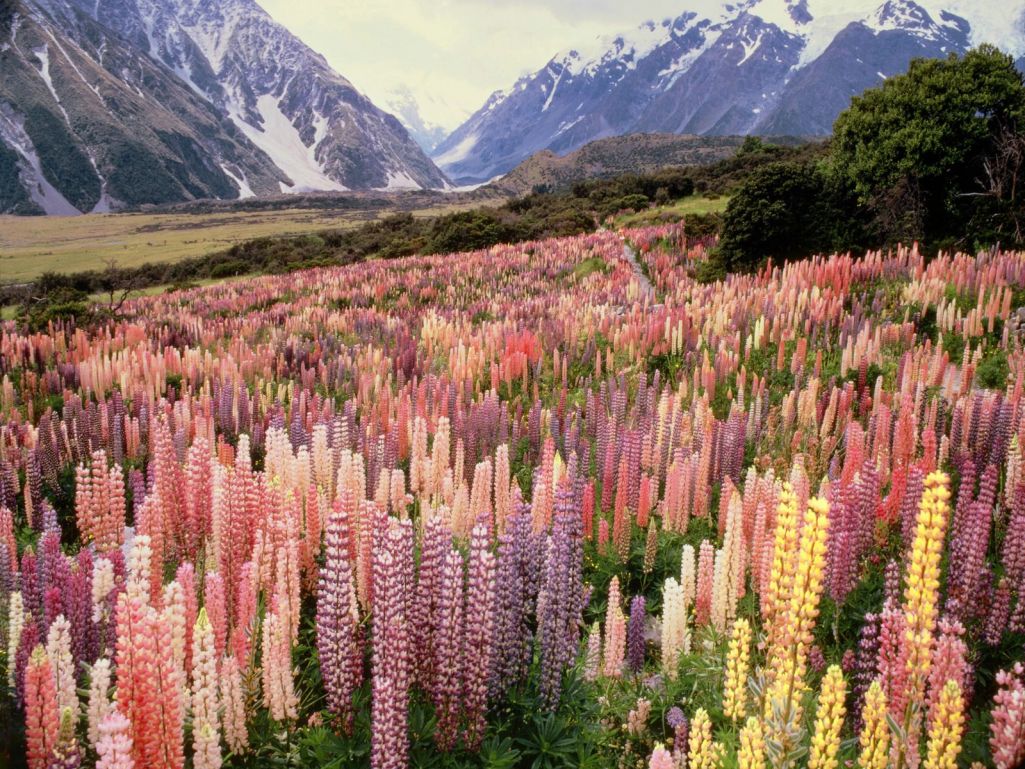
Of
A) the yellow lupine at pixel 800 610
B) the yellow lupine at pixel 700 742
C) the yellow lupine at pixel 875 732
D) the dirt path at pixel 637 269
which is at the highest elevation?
the dirt path at pixel 637 269

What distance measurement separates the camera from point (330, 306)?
1798cm

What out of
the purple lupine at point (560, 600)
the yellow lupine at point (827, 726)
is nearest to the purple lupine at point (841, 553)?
the purple lupine at point (560, 600)

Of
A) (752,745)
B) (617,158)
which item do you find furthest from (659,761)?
(617,158)

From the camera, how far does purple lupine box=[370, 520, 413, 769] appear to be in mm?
2420

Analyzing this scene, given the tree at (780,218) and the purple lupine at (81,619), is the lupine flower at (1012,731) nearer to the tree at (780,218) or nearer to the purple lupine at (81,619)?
the purple lupine at (81,619)

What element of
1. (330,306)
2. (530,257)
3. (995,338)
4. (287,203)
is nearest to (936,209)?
(995,338)

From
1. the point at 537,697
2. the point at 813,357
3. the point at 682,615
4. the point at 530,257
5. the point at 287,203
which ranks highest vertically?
the point at 287,203

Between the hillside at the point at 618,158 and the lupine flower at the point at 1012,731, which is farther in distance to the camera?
the hillside at the point at 618,158

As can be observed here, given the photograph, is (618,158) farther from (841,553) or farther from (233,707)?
(233,707)

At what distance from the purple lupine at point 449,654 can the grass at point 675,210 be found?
2900cm

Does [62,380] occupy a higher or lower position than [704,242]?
lower

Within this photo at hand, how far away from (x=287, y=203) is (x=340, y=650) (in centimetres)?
19533

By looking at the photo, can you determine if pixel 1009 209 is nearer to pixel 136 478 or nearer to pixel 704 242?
pixel 704 242

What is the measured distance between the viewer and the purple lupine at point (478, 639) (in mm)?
2686
